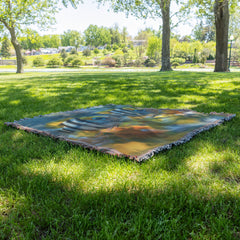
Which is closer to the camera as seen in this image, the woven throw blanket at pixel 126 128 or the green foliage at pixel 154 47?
the woven throw blanket at pixel 126 128

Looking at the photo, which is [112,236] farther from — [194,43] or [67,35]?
[67,35]

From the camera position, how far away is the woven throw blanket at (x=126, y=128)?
8.04ft

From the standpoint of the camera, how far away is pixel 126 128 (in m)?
3.13

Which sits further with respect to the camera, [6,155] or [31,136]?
[31,136]

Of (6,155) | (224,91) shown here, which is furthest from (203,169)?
(224,91)

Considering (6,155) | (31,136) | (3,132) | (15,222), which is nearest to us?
(15,222)

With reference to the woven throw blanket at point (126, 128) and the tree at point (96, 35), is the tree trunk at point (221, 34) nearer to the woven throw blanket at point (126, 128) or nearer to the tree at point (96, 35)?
the woven throw blanket at point (126, 128)

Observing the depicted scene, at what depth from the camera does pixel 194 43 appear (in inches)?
1939

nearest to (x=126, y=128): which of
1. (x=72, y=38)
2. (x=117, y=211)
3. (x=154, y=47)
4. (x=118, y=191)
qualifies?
(x=118, y=191)

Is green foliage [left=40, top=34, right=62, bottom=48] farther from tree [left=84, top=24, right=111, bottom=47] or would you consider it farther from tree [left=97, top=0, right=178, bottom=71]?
tree [left=97, top=0, right=178, bottom=71]

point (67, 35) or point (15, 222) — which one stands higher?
point (67, 35)

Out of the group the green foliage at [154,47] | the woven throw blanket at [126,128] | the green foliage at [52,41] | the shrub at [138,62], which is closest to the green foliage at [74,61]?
the shrub at [138,62]

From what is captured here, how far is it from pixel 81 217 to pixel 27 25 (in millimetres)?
21415

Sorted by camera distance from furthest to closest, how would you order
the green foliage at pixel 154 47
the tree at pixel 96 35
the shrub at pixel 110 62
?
the tree at pixel 96 35
the green foliage at pixel 154 47
the shrub at pixel 110 62
